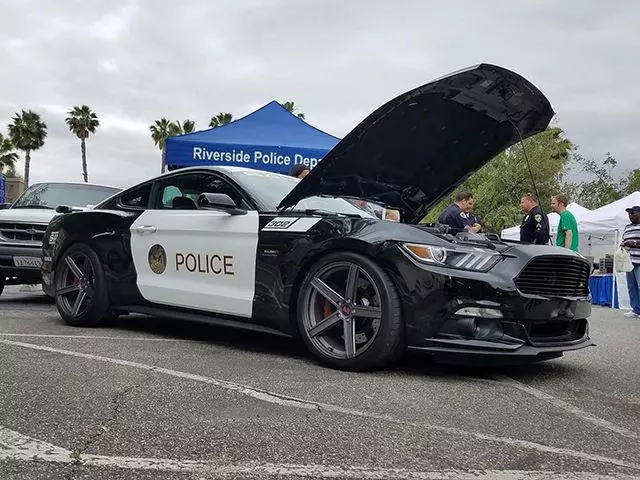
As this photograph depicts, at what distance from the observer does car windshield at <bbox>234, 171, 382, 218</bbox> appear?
4.59 m

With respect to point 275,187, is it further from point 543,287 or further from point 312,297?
point 543,287

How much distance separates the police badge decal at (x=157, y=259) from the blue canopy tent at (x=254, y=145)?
4949 mm

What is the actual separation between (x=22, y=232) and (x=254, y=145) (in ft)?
12.7

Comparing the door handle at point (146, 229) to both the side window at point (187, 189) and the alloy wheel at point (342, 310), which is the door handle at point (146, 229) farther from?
the alloy wheel at point (342, 310)

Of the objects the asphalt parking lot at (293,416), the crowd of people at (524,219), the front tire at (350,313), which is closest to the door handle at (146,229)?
the asphalt parking lot at (293,416)

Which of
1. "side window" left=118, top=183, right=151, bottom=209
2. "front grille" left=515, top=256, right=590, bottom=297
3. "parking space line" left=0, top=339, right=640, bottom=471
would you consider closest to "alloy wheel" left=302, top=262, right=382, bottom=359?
"parking space line" left=0, top=339, right=640, bottom=471

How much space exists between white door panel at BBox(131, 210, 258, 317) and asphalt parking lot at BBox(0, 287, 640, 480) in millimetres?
407

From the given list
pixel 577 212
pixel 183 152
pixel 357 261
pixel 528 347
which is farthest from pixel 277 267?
pixel 577 212

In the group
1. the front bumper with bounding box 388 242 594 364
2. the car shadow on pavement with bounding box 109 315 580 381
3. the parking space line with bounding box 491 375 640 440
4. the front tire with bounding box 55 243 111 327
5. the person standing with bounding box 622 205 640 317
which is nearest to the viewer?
the parking space line with bounding box 491 375 640 440

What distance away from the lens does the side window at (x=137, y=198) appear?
5559 mm

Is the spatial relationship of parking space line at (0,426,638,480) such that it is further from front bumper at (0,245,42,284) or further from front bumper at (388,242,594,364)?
front bumper at (0,245,42,284)

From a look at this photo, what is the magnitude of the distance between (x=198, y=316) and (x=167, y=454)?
249cm

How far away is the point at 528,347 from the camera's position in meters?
3.70

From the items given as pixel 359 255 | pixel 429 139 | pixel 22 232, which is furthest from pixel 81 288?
pixel 429 139
